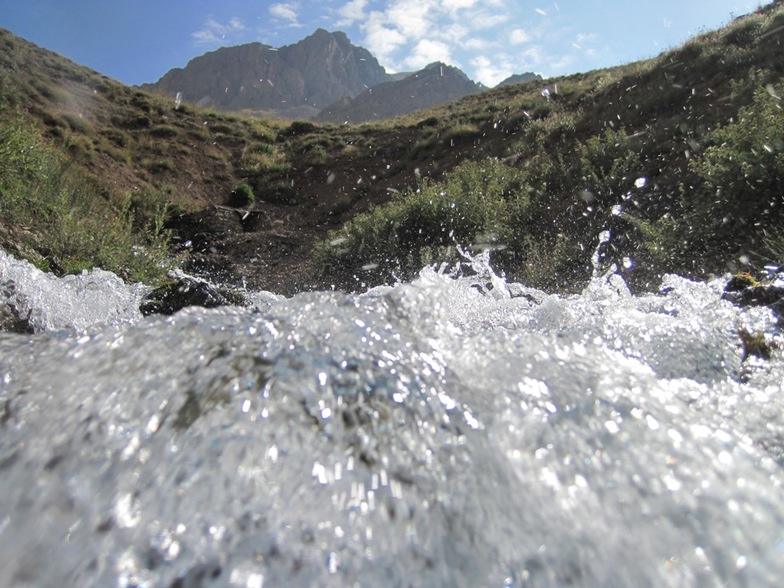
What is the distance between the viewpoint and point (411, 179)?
15406 mm

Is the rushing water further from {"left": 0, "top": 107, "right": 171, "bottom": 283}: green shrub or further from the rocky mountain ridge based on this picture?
the rocky mountain ridge

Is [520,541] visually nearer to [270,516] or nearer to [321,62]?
[270,516]

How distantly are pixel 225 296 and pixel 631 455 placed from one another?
3994 mm

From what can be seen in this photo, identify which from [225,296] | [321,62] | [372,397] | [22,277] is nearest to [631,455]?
[372,397]

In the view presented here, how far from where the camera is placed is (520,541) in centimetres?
98

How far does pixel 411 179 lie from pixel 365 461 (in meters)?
14.7

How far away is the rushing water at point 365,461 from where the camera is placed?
92cm

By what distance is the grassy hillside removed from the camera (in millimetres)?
5332

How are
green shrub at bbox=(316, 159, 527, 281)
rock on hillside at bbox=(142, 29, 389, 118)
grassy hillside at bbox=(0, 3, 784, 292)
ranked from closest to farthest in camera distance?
grassy hillside at bbox=(0, 3, 784, 292)
green shrub at bbox=(316, 159, 527, 281)
rock on hillside at bbox=(142, 29, 389, 118)

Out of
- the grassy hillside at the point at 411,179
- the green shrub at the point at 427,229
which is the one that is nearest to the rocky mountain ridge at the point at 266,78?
the grassy hillside at the point at 411,179

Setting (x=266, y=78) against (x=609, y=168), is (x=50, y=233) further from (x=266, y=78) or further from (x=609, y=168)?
(x=266, y=78)

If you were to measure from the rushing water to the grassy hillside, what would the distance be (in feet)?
10.9

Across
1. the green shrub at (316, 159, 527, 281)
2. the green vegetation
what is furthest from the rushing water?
the green vegetation

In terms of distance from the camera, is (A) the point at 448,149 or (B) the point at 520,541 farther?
(A) the point at 448,149
